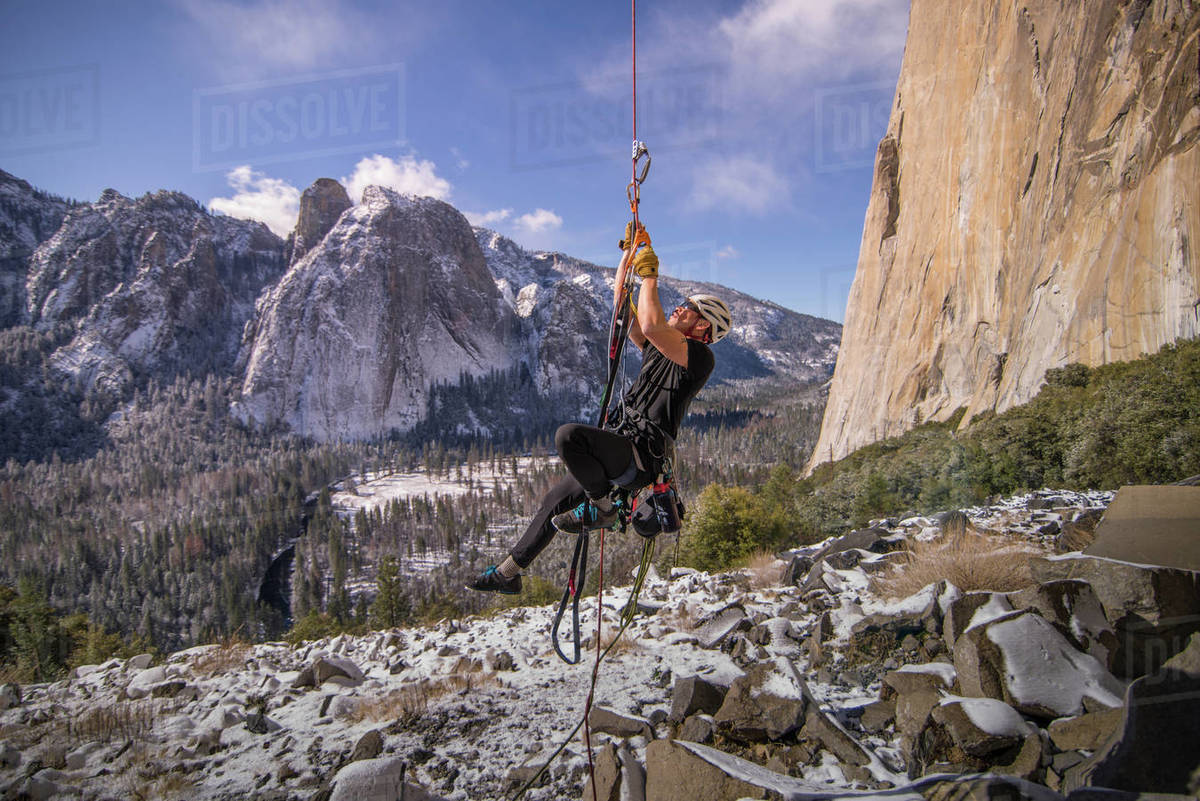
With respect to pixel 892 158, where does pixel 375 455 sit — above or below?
below

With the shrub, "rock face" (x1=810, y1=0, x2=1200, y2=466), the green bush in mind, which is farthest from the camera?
"rock face" (x1=810, y1=0, x2=1200, y2=466)

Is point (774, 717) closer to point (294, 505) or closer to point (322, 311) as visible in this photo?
point (294, 505)

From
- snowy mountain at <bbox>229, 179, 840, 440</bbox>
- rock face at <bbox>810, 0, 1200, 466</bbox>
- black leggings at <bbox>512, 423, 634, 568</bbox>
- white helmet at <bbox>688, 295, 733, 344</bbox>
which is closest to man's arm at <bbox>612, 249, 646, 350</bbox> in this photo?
white helmet at <bbox>688, 295, 733, 344</bbox>

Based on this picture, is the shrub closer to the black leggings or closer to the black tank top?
the black tank top

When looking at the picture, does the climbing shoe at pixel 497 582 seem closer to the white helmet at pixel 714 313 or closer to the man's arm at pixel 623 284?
the man's arm at pixel 623 284

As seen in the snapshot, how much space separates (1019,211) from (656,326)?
34085mm

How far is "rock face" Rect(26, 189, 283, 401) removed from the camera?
175 m

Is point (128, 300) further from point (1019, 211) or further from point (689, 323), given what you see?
point (689, 323)

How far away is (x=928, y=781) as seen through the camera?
3.48 meters

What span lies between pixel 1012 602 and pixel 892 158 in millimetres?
50893

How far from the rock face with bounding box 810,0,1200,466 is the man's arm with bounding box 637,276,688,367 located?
21.6 m

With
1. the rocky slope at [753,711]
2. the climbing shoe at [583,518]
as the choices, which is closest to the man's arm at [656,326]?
the climbing shoe at [583,518]

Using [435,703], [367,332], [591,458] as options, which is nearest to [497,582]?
[591,458]

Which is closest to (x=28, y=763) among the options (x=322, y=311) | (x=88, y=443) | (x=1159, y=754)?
(x=1159, y=754)
